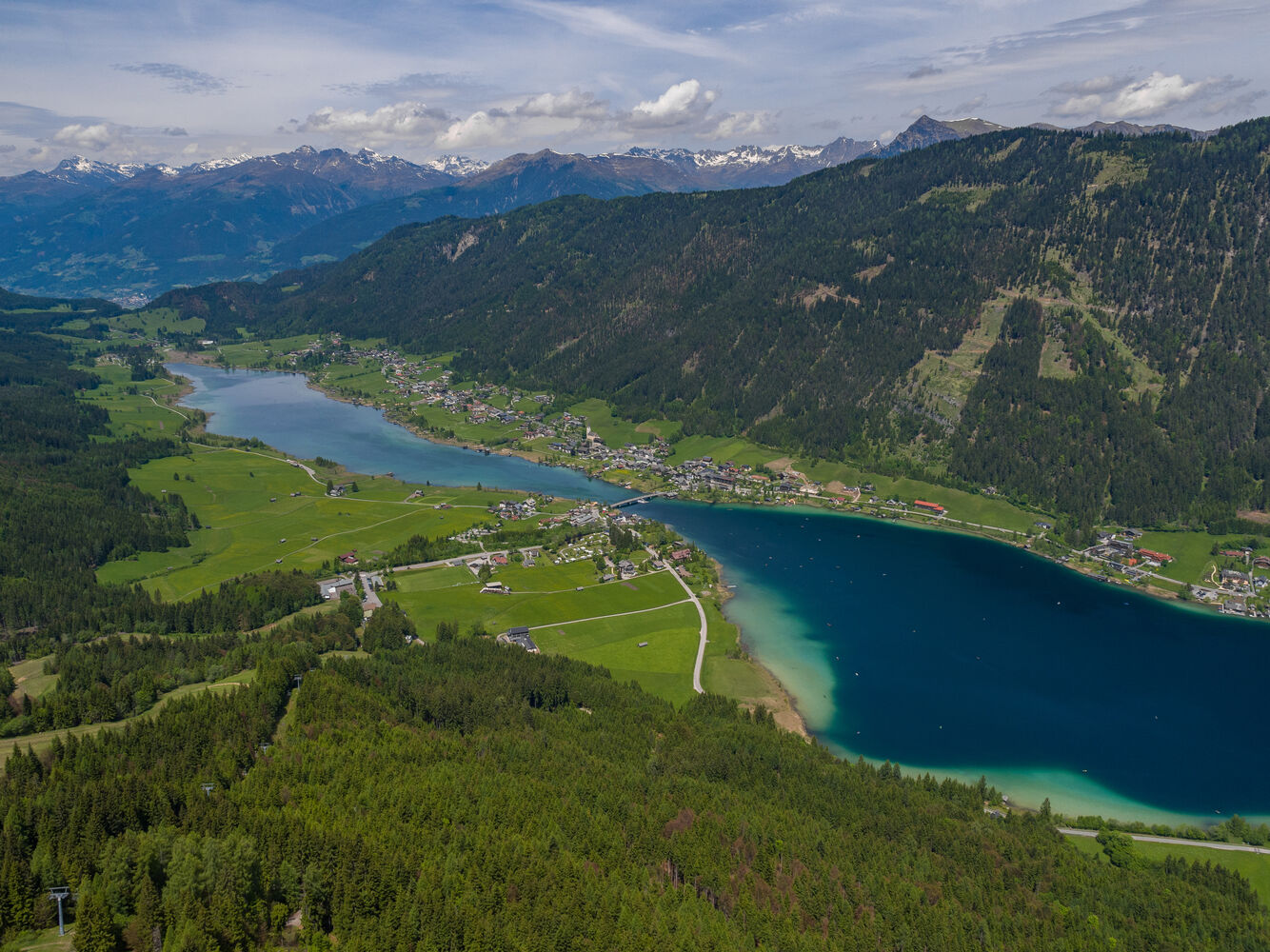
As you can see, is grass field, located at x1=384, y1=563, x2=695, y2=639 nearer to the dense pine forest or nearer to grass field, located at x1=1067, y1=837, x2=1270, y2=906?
the dense pine forest

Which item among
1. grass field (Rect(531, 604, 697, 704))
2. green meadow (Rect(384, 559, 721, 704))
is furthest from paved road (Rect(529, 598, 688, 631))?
grass field (Rect(531, 604, 697, 704))

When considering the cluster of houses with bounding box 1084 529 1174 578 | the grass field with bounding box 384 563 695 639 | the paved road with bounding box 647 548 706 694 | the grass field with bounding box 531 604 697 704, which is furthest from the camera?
the cluster of houses with bounding box 1084 529 1174 578

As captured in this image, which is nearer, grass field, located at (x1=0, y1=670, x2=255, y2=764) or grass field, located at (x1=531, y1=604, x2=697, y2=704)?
grass field, located at (x1=0, y1=670, x2=255, y2=764)

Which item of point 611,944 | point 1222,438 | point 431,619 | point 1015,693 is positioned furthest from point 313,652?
point 1222,438

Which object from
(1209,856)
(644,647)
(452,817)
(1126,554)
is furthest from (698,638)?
(1126,554)

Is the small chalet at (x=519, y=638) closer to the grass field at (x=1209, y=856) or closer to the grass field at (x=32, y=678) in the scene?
the grass field at (x=32, y=678)

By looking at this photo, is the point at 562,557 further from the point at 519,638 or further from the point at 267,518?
the point at 267,518
